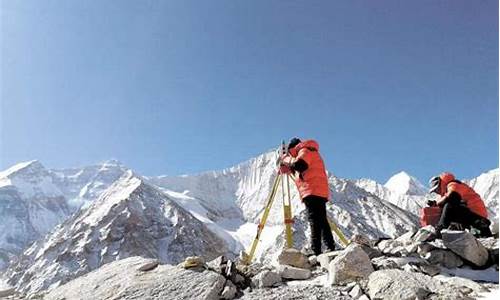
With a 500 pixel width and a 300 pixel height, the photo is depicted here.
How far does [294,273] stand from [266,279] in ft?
1.81

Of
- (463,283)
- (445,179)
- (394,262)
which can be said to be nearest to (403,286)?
(463,283)

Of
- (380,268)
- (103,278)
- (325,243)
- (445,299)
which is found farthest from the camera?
(325,243)

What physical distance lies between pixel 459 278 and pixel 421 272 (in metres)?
0.57

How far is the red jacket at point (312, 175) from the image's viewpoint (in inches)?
401

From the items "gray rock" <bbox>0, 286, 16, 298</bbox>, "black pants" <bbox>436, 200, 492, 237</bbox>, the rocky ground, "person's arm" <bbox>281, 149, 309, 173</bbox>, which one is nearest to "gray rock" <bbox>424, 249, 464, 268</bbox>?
the rocky ground

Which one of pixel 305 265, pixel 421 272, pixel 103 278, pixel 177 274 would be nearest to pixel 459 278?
pixel 421 272

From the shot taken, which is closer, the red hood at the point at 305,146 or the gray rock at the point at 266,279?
the gray rock at the point at 266,279

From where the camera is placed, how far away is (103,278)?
8.40 m

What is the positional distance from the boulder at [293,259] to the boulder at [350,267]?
132cm

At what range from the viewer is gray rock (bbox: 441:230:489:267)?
7965 mm

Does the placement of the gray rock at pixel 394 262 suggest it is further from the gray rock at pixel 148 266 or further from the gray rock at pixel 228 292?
the gray rock at pixel 148 266

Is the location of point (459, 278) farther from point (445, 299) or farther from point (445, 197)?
point (445, 197)

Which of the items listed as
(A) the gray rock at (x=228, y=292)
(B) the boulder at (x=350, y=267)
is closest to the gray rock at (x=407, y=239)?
(B) the boulder at (x=350, y=267)

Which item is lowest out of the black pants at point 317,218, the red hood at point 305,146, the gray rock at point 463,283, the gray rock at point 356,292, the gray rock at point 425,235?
the gray rock at point 356,292
